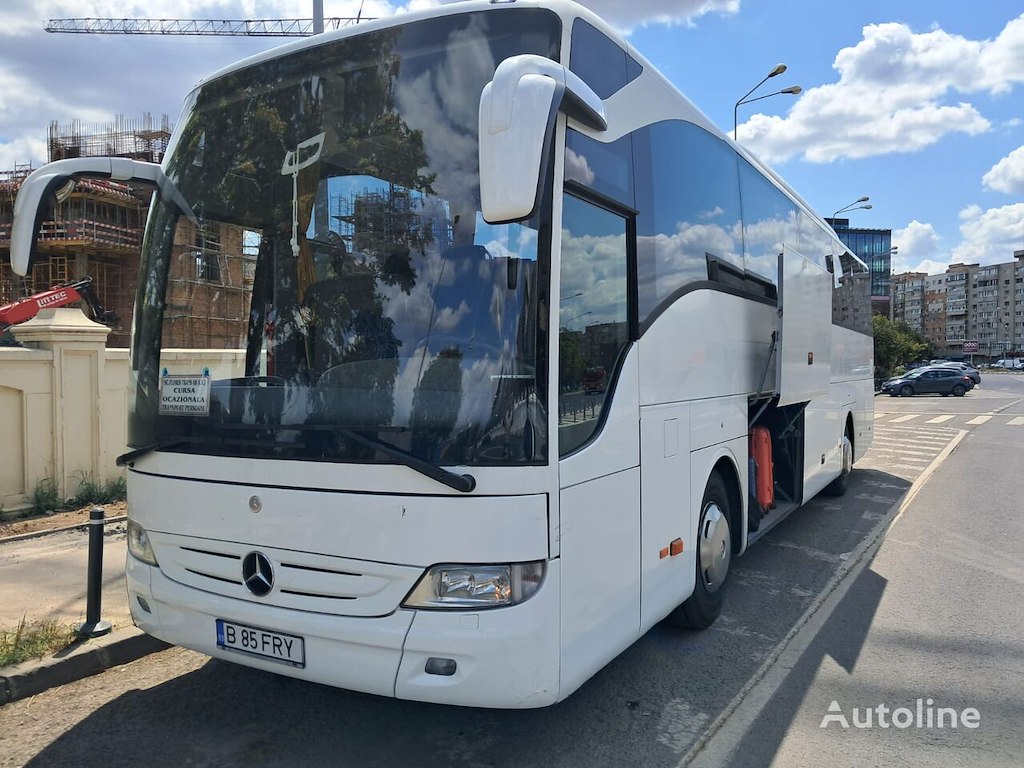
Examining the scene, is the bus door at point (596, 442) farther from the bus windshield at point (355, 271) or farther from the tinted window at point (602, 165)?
the bus windshield at point (355, 271)

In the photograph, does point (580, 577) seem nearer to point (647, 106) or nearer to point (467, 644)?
point (467, 644)

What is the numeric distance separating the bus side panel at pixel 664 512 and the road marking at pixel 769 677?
60cm

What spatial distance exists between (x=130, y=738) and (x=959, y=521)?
8942mm

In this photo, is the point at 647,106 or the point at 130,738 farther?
the point at 647,106

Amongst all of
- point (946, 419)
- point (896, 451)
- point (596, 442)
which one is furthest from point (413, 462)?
point (946, 419)

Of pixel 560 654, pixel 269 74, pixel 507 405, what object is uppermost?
pixel 269 74

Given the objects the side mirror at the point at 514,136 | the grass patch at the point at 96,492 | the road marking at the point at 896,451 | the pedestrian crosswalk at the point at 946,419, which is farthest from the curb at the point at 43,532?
the pedestrian crosswalk at the point at 946,419

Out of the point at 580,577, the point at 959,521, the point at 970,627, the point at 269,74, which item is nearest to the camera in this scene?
the point at 580,577

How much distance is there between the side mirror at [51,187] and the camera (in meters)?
3.86

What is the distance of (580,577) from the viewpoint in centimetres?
338

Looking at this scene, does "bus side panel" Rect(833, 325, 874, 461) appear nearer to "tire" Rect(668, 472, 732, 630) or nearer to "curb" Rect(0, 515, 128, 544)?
"tire" Rect(668, 472, 732, 630)

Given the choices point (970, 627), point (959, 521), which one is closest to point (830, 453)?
point (959, 521)

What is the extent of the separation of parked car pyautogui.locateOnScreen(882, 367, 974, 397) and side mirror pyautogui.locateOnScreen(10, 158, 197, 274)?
45.1 m

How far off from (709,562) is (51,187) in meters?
4.56
